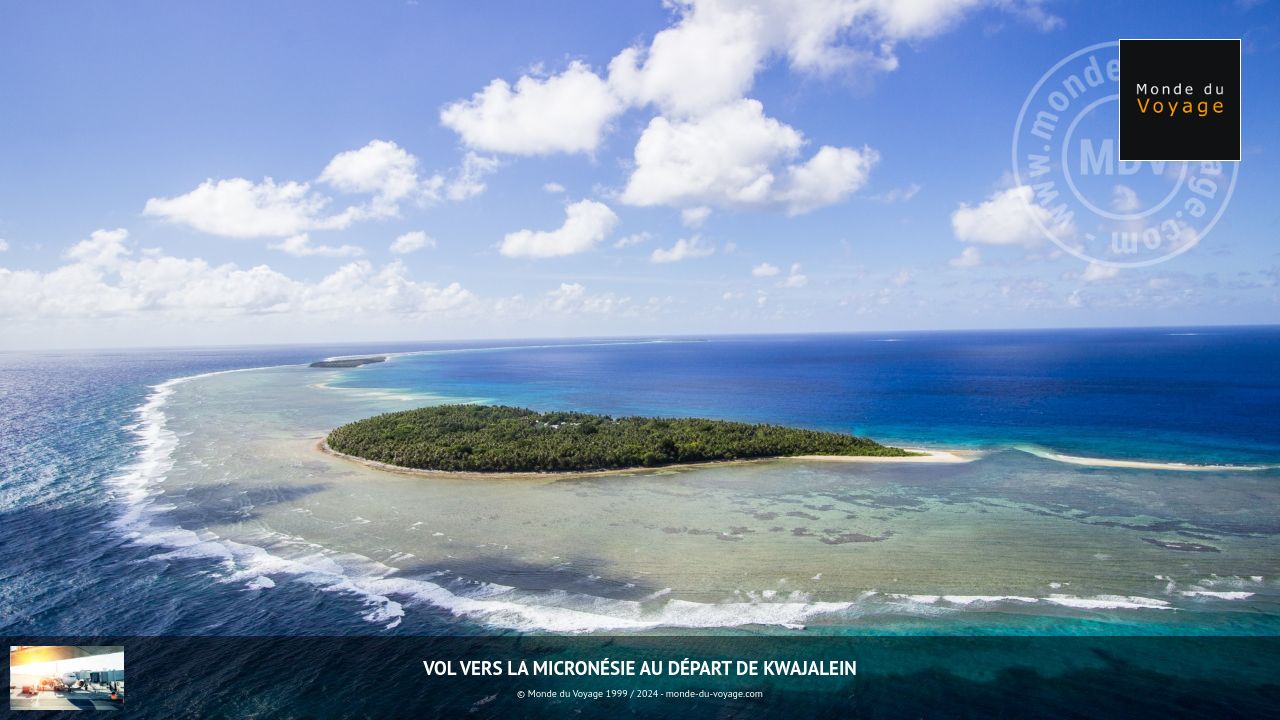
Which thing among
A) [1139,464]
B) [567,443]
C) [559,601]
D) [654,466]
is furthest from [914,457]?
[559,601]

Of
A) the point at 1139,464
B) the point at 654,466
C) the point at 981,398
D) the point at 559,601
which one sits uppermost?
the point at 981,398

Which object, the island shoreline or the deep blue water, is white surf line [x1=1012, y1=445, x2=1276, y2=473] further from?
the island shoreline

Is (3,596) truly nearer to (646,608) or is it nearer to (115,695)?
(115,695)

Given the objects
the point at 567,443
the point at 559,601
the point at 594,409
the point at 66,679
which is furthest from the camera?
the point at 594,409

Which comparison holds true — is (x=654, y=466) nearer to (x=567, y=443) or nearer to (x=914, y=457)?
(x=567, y=443)

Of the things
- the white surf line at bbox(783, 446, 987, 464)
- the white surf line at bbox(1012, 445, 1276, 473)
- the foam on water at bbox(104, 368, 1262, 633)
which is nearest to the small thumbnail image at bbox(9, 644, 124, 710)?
the foam on water at bbox(104, 368, 1262, 633)

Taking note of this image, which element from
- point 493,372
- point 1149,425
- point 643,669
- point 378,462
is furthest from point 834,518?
point 493,372

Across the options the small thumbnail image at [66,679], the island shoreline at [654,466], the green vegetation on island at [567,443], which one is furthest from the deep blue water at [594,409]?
the green vegetation on island at [567,443]
